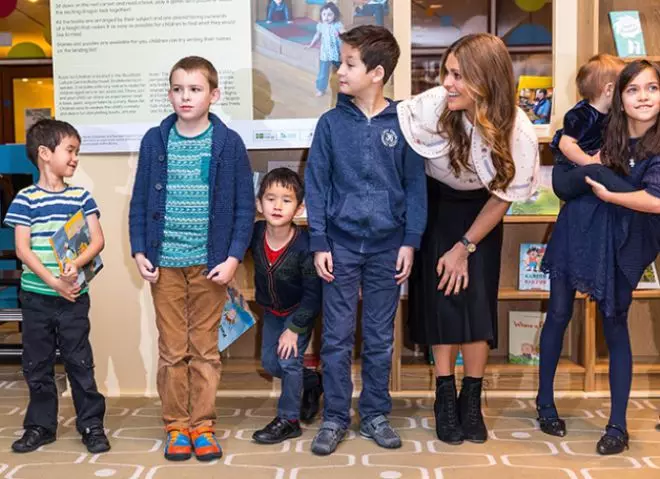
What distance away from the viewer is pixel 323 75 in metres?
3.27

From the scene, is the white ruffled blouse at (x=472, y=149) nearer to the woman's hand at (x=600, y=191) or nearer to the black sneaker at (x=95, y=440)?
the woman's hand at (x=600, y=191)

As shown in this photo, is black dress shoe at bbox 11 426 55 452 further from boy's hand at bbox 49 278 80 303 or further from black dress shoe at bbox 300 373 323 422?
black dress shoe at bbox 300 373 323 422

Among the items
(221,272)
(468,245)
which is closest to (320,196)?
(221,272)

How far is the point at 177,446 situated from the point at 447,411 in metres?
0.89

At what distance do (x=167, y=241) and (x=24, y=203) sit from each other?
48 centimetres

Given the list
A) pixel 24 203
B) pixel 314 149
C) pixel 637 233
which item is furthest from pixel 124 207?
pixel 637 233

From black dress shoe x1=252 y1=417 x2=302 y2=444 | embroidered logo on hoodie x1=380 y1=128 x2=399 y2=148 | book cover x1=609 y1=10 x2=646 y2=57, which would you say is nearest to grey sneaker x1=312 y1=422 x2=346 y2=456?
black dress shoe x1=252 y1=417 x2=302 y2=444

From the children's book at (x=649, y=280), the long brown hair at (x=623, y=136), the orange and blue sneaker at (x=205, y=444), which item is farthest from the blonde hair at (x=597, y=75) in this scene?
the orange and blue sneaker at (x=205, y=444)

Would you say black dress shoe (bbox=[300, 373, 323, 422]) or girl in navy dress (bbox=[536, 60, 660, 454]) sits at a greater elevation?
girl in navy dress (bbox=[536, 60, 660, 454])

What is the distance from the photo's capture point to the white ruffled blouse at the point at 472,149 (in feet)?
8.19

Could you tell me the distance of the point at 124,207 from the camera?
3.33m

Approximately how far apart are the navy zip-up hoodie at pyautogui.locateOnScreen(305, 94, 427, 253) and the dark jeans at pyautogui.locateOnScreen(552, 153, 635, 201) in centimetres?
50

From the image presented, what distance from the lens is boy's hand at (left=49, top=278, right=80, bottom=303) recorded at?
2.56 m

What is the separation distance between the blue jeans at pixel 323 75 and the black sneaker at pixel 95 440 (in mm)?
1555
